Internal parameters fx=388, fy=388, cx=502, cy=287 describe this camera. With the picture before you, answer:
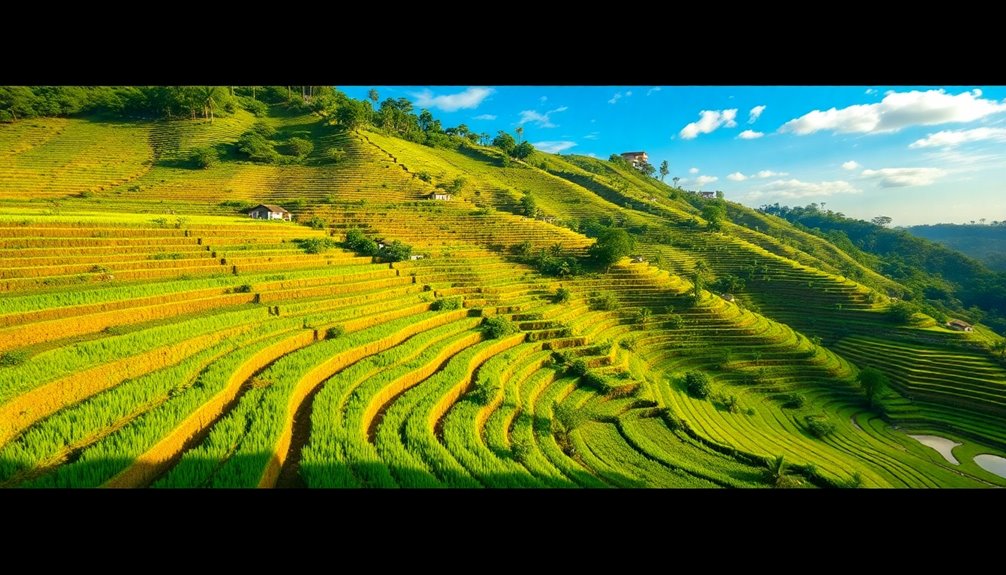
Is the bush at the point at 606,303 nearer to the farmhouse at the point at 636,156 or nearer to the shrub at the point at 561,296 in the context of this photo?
the shrub at the point at 561,296

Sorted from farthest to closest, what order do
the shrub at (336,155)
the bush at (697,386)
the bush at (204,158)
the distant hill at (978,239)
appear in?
the distant hill at (978,239) < the shrub at (336,155) < the bush at (204,158) < the bush at (697,386)

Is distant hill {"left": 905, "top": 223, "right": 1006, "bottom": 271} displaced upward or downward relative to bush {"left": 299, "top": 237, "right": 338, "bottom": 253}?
upward

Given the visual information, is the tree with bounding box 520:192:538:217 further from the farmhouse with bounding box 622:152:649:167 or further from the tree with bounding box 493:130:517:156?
the farmhouse with bounding box 622:152:649:167

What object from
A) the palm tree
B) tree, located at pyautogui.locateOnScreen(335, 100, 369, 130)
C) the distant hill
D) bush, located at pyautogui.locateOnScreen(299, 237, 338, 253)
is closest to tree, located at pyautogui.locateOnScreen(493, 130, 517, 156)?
tree, located at pyautogui.locateOnScreen(335, 100, 369, 130)

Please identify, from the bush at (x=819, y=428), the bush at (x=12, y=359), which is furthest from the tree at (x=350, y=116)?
the bush at (x=819, y=428)

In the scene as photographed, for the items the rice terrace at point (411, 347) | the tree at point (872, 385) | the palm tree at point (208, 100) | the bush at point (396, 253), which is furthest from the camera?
the palm tree at point (208, 100)

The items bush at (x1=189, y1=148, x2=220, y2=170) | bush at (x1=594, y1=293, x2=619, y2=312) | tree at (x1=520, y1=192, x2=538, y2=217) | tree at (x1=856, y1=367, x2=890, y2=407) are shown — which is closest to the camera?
tree at (x1=856, y1=367, x2=890, y2=407)
